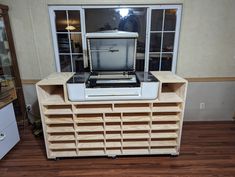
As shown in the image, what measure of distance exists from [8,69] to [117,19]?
166cm

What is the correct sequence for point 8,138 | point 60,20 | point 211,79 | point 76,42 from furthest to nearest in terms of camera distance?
point 211,79 → point 76,42 → point 60,20 → point 8,138

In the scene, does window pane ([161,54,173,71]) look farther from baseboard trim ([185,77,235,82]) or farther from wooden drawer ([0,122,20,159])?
wooden drawer ([0,122,20,159])

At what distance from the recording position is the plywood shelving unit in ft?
5.31

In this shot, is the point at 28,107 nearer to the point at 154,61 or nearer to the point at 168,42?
the point at 154,61

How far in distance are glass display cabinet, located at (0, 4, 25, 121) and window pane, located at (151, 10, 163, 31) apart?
1891mm

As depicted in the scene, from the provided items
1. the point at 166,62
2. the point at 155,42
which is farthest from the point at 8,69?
the point at 166,62

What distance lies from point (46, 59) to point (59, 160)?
1.35m

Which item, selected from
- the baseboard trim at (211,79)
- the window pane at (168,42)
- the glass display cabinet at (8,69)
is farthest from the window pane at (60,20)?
the baseboard trim at (211,79)

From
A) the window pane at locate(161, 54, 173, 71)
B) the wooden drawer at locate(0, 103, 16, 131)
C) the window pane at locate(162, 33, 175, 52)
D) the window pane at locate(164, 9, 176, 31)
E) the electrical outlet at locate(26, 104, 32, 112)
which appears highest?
the window pane at locate(164, 9, 176, 31)

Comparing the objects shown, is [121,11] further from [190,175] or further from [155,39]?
[190,175]

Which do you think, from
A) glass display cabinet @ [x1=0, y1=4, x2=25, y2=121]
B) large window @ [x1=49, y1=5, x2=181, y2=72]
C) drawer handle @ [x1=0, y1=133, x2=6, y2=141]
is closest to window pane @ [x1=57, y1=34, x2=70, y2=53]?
large window @ [x1=49, y1=5, x2=181, y2=72]

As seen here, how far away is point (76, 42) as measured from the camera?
2262mm

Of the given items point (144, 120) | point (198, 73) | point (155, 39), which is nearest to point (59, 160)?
point (144, 120)

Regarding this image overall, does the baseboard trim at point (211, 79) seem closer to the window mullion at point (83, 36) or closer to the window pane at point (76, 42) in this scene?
the window mullion at point (83, 36)
